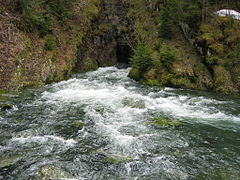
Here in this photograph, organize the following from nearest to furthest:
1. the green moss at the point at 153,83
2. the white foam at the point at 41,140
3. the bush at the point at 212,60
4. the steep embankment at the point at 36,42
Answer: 1. the white foam at the point at 41,140
2. the steep embankment at the point at 36,42
3. the bush at the point at 212,60
4. the green moss at the point at 153,83

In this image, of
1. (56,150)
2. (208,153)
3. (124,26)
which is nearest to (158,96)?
(208,153)

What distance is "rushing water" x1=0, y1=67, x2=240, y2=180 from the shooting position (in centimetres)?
616

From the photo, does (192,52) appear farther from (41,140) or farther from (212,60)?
(41,140)

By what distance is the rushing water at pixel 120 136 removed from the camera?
616cm

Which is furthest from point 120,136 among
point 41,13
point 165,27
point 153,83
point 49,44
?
point 165,27

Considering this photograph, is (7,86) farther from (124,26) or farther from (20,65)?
(124,26)

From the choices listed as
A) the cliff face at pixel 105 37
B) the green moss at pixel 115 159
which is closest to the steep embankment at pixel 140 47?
the cliff face at pixel 105 37

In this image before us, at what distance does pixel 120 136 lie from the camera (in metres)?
8.16

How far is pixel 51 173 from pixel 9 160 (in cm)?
158

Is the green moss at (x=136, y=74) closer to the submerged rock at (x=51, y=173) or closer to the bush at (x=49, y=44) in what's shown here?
the bush at (x=49, y=44)

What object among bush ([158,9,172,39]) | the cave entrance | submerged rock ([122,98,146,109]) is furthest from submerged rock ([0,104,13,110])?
the cave entrance

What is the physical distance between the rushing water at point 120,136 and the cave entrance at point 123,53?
46.2 feet

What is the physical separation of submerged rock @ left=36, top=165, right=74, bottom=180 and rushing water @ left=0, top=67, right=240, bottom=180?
0.56ft

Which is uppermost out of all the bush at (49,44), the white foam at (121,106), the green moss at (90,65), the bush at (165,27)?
the bush at (165,27)
